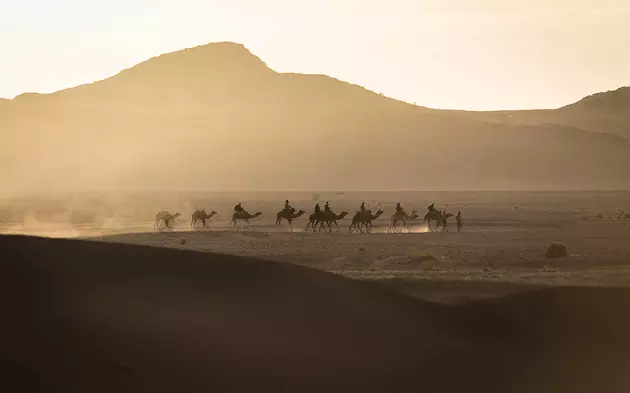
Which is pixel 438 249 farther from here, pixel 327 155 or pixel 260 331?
pixel 327 155

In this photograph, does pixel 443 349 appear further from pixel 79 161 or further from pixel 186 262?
pixel 79 161

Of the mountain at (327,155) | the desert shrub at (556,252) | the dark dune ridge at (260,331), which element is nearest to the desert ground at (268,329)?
the dark dune ridge at (260,331)

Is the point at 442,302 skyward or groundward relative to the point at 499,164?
groundward

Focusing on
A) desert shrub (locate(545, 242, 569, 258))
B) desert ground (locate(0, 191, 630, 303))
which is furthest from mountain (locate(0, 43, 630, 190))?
desert shrub (locate(545, 242, 569, 258))

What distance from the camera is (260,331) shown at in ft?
42.0

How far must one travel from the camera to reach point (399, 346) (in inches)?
529

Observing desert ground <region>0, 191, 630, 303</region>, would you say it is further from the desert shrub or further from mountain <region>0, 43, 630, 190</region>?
mountain <region>0, 43, 630, 190</region>

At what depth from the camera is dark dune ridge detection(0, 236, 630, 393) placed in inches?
429

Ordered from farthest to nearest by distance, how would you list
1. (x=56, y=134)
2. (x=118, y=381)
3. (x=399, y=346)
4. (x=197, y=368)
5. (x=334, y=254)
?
1. (x=56, y=134)
2. (x=334, y=254)
3. (x=399, y=346)
4. (x=197, y=368)
5. (x=118, y=381)

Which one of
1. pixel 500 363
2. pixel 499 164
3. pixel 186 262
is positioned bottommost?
pixel 500 363

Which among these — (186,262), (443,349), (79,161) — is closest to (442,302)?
(443,349)

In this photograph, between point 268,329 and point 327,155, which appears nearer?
point 268,329

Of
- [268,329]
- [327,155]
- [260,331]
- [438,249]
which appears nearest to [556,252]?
[438,249]

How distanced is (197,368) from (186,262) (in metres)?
3.24
